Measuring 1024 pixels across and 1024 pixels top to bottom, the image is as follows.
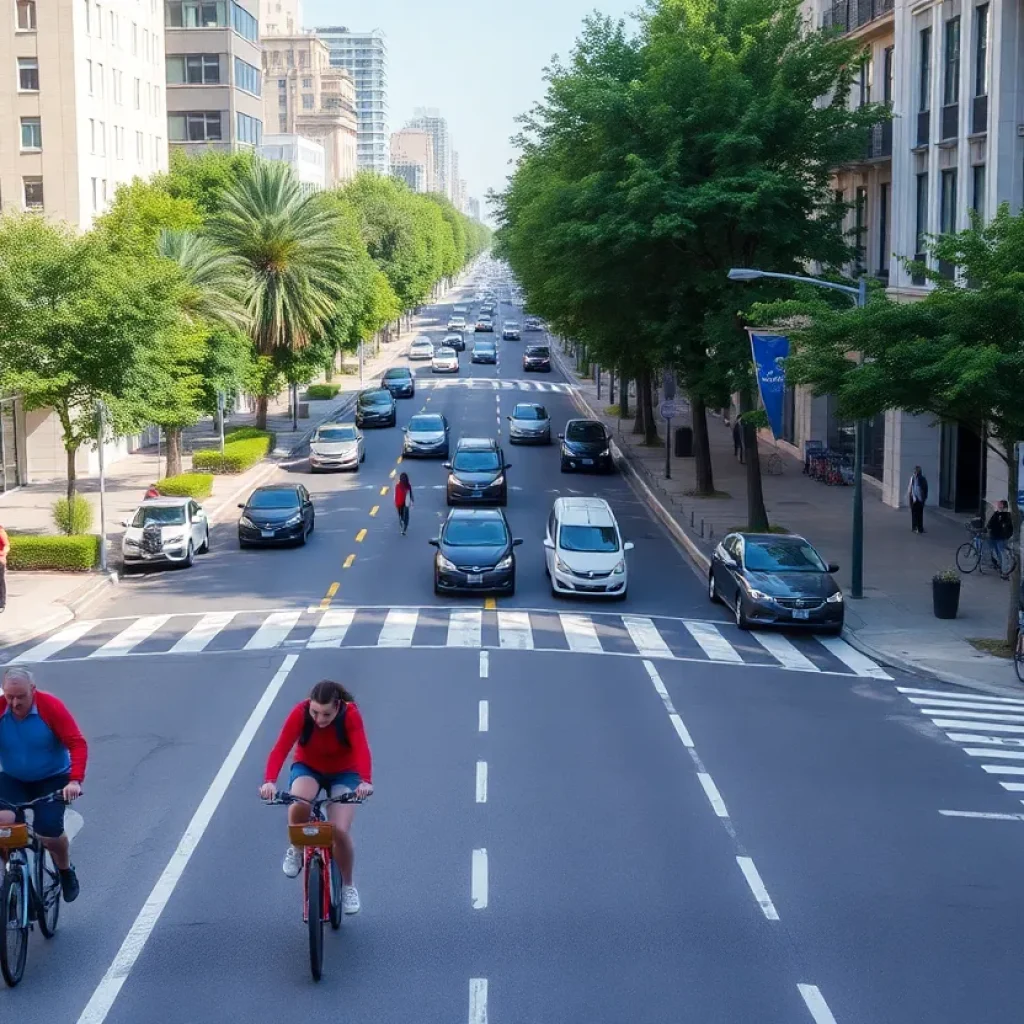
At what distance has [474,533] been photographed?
3134cm

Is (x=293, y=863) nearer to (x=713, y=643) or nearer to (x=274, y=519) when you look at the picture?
(x=713, y=643)

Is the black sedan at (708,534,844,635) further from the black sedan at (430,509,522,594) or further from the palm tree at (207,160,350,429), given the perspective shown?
the palm tree at (207,160,350,429)

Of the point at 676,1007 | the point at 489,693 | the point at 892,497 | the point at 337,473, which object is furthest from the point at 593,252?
the point at 676,1007

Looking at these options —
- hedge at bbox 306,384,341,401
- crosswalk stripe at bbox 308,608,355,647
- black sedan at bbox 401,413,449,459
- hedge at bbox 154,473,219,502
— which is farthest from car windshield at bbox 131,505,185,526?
hedge at bbox 306,384,341,401

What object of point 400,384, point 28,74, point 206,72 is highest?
point 206,72

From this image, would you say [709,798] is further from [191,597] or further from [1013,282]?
[191,597]

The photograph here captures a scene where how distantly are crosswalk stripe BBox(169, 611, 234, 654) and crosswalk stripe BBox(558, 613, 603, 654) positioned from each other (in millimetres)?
6085

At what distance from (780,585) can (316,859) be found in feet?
59.8

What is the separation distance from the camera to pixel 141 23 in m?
65.4

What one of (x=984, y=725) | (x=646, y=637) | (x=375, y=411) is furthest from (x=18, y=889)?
(x=375, y=411)

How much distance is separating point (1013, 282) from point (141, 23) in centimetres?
5112

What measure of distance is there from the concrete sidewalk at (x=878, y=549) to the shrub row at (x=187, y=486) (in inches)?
511

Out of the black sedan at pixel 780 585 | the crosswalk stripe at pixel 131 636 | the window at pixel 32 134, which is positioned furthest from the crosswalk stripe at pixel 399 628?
the window at pixel 32 134

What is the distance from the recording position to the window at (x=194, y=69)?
97.2 meters
